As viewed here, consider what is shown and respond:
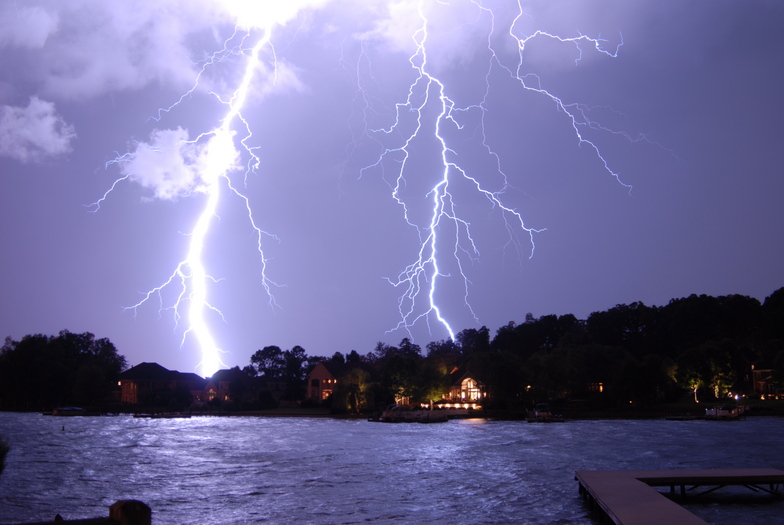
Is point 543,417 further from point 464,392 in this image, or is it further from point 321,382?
point 321,382

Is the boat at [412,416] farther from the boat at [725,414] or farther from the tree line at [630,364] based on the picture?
the boat at [725,414]

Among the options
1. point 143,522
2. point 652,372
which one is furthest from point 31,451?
point 652,372

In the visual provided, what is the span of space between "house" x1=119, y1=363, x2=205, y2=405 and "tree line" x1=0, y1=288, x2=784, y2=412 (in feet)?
13.5

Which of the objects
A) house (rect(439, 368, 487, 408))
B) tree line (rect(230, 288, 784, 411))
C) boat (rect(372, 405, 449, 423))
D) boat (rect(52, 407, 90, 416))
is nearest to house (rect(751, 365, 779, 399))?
tree line (rect(230, 288, 784, 411))

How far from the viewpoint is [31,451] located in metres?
42.6

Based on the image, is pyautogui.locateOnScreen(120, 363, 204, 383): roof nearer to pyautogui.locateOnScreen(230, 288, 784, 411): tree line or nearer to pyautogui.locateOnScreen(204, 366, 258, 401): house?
pyautogui.locateOnScreen(204, 366, 258, 401): house

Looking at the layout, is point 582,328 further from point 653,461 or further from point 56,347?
point 653,461

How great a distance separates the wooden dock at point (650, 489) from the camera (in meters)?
14.3

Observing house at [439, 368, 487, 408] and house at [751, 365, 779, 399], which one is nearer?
house at [751, 365, 779, 399]

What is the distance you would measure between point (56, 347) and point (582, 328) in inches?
3860

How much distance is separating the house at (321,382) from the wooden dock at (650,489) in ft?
305

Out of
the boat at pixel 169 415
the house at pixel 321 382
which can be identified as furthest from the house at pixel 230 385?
the boat at pixel 169 415

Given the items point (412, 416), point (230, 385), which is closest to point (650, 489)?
point (412, 416)

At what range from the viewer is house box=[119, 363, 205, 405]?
128125 millimetres
